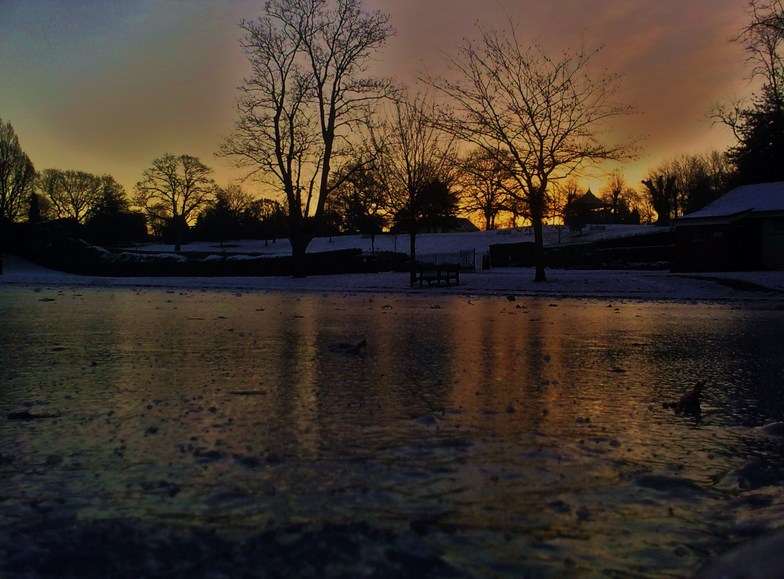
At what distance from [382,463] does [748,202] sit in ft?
125

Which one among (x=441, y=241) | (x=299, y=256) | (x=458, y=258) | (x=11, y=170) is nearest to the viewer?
(x=299, y=256)

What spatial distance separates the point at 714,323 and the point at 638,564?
10422 mm

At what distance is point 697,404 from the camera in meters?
4.34

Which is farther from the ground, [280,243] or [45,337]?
[280,243]

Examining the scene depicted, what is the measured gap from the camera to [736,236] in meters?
Answer: 34.5

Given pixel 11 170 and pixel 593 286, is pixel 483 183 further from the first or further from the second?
pixel 11 170

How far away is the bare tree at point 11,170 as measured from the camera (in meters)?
68.6

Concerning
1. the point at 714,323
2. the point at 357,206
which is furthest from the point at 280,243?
the point at 714,323

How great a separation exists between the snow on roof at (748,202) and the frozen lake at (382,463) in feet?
102

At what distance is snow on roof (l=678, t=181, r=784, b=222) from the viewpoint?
3381 centimetres

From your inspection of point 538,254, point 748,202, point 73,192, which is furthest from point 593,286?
point 73,192

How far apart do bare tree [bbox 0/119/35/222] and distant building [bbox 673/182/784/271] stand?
6581 centimetres

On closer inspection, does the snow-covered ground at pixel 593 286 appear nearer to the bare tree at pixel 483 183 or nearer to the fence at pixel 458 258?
the bare tree at pixel 483 183

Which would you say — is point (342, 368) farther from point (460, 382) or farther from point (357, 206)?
point (357, 206)
